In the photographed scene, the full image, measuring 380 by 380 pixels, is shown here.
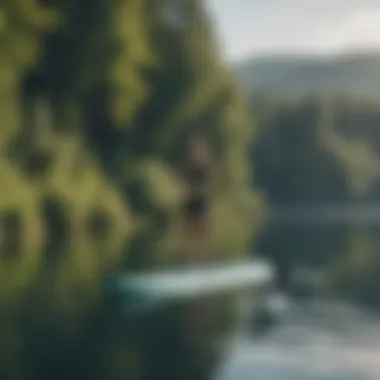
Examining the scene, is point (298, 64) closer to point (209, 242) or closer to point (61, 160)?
point (209, 242)

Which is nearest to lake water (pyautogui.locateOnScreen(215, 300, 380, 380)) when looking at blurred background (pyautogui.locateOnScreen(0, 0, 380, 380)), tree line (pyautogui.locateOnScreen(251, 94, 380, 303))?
blurred background (pyautogui.locateOnScreen(0, 0, 380, 380))

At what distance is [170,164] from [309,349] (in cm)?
241

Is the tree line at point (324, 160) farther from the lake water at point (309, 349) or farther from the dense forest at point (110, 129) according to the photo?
the lake water at point (309, 349)

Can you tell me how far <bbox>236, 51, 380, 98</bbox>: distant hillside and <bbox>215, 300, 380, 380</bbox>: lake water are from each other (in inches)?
53.1

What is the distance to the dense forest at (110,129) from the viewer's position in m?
4.55

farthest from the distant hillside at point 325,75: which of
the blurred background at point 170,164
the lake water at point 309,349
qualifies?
the lake water at point 309,349

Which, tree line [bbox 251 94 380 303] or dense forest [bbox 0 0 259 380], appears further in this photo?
dense forest [bbox 0 0 259 380]

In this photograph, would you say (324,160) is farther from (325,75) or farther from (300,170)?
(325,75)

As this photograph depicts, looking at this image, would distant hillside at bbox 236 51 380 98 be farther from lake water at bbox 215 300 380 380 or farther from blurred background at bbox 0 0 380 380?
lake water at bbox 215 300 380 380

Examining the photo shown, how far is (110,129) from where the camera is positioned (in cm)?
511

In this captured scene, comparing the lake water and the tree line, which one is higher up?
the tree line

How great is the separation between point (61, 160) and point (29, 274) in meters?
1.32

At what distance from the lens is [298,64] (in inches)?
162

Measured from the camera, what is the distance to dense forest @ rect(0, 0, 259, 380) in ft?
14.9
